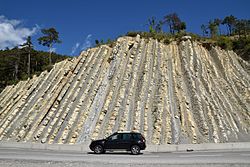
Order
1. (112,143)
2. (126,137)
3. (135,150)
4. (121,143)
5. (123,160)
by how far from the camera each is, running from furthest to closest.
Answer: (126,137) < (112,143) < (121,143) < (135,150) < (123,160)

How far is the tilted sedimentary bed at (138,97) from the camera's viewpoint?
28.8 m

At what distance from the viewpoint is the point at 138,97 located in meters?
32.3

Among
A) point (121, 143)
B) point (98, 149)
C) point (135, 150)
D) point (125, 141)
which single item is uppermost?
point (125, 141)

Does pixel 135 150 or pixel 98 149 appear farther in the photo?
pixel 98 149

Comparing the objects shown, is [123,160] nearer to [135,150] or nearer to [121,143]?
[135,150]

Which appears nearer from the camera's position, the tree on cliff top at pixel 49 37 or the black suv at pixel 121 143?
the black suv at pixel 121 143

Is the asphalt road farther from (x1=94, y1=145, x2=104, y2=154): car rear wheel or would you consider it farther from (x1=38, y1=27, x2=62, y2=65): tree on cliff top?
(x1=38, y1=27, x2=62, y2=65): tree on cliff top

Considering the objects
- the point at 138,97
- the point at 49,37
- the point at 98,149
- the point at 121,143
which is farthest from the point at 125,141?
the point at 49,37

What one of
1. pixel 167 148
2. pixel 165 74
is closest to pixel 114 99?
pixel 165 74

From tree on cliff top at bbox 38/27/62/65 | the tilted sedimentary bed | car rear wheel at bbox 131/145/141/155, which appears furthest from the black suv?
tree on cliff top at bbox 38/27/62/65

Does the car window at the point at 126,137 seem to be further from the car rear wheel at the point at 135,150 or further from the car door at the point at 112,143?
the car rear wheel at the point at 135,150

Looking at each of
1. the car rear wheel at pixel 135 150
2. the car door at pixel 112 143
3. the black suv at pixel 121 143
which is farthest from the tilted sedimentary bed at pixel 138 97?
the car door at pixel 112 143

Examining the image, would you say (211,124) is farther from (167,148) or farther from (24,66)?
(24,66)

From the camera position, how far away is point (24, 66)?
234ft
